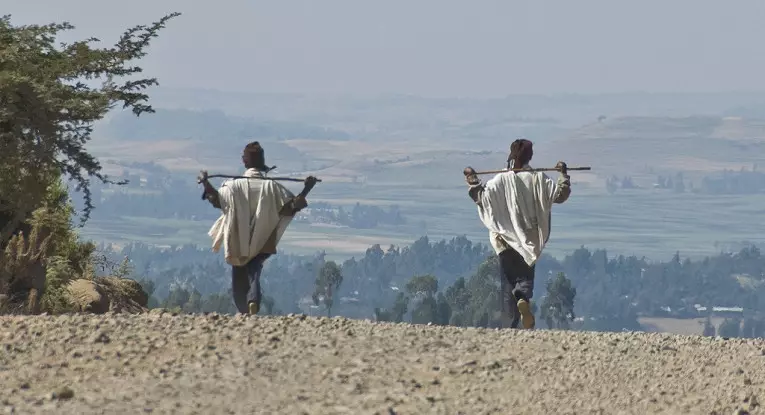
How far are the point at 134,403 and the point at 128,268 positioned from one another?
14178mm

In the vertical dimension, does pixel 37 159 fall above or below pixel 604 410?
above

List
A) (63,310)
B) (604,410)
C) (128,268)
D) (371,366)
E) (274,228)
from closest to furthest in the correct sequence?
1. (604,410)
2. (371,366)
3. (274,228)
4. (63,310)
5. (128,268)

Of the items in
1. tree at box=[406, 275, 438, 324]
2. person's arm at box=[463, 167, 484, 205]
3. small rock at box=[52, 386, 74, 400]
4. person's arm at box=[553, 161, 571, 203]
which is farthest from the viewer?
tree at box=[406, 275, 438, 324]

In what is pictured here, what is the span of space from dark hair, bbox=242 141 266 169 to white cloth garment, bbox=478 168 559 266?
215cm

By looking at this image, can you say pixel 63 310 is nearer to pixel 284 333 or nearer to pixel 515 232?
pixel 515 232

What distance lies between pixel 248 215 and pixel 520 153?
2.61 metres

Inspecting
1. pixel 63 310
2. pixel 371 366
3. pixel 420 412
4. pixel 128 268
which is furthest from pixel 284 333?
pixel 128 268

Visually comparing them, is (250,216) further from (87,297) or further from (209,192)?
(87,297)

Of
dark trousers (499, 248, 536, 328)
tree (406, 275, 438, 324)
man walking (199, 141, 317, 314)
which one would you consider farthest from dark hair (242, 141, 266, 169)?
tree (406, 275, 438, 324)

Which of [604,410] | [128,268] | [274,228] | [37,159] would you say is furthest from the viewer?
[128,268]

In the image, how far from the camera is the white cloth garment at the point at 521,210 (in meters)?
15.6

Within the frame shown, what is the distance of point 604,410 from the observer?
10.4 meters

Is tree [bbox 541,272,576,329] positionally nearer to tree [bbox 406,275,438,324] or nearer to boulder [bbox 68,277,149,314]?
tree [bbox 406,275,438,324]

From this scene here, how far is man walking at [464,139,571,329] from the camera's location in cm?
1559
